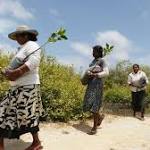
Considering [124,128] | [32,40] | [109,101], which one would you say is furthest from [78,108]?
[109,101]

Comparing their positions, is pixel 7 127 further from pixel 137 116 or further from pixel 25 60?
pixel 137 116

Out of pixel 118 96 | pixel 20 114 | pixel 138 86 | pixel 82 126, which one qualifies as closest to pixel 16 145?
pixel 20 114

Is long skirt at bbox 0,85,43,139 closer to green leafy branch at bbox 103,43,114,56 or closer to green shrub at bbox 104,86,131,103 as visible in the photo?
green leafy branch at bbox 103,43,114,56

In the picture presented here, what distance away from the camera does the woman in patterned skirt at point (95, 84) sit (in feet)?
32.3

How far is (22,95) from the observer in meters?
7.35

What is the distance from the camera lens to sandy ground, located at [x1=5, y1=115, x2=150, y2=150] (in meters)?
8.56

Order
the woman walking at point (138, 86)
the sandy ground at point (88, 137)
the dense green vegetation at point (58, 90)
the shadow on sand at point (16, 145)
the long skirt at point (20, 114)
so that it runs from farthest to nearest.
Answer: the woman walking at point (138, 86) → the dense green vegetation at point (58, 90) → the sandy ground at point (88, 137) → the shadow on sand at point (16, 145) → the long skirt at point (20, 114)

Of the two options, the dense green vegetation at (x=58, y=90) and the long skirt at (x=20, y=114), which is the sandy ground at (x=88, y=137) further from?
the long skirt at (x=20, y=114)

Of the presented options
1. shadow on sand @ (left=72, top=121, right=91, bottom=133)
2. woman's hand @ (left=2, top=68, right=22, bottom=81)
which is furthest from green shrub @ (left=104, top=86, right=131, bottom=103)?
woman's hand @ (left=2, top=68, right=22, bottom=81)

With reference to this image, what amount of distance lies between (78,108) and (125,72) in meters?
→ 14.9

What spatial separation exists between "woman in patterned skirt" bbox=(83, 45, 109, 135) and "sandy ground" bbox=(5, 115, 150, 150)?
0.42 meters

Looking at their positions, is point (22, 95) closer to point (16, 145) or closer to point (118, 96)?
point (16, 145)

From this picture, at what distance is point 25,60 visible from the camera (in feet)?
23.9

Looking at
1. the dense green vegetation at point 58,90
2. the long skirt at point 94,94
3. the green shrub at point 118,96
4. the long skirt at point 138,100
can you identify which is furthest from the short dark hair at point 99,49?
the green shrub at point 118,96
